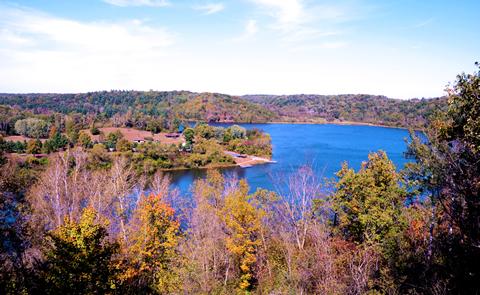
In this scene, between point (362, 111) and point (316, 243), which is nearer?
point (316, 243)

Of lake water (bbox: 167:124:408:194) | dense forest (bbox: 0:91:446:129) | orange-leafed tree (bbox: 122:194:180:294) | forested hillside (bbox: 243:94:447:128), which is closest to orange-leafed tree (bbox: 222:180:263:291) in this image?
orange-leafed tree (bbox: 122:194:180:294)

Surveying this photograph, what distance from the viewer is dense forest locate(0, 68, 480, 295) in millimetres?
7520

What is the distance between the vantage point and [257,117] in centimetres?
14975

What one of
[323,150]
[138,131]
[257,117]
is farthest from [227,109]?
[323,150]

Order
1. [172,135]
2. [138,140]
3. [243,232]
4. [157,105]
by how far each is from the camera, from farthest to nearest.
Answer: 1. [157,105]
2. [172,135]
3. [138,140]
4. [243,232]

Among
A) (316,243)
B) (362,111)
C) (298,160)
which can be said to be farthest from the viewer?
(362,111)

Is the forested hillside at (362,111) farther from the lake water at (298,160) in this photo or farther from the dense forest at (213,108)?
the lake water at (298,160)

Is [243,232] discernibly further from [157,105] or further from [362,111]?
[362,111]

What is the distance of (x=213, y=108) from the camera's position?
153 meters

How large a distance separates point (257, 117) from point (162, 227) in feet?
448

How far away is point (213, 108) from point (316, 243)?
467 ft

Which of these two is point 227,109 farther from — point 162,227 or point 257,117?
point 162,227

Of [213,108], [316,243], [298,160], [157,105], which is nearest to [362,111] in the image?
[213,108]

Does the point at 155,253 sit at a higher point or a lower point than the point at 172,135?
higher
